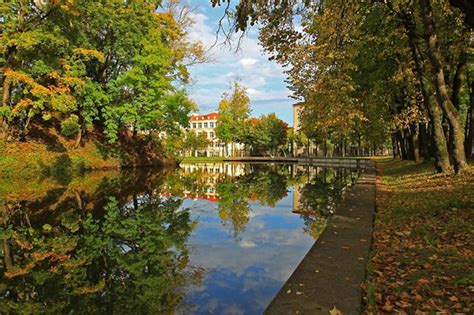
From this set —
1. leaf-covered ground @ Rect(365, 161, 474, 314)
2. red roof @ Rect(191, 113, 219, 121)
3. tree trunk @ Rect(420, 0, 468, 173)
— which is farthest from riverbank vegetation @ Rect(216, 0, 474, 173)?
red roof @ Rect(191, 113, 219, 121)

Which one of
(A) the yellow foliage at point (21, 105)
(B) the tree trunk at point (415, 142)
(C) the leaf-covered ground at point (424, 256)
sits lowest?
(C) the leaf-covered ground at point (424, 256)

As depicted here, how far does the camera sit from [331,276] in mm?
4566

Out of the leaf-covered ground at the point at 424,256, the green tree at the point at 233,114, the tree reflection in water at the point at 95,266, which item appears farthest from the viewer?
the green tree at the point at 233,114

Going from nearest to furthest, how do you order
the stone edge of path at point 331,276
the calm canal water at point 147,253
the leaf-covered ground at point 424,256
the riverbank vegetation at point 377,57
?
the stone edge of path at point 331,276
the leaf-covered ground at point 424,256
the calm canal water at point 147,253
the riverbank vegetation at point 377,57

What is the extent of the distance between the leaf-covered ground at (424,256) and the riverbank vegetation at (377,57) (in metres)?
3.86

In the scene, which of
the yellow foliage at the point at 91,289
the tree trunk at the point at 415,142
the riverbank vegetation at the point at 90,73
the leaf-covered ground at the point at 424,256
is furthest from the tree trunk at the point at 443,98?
the riverbank vegetation at the point at 90,73

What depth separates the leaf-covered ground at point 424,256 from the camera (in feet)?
12.7

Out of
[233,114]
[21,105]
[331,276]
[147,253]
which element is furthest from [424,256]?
[233,114]

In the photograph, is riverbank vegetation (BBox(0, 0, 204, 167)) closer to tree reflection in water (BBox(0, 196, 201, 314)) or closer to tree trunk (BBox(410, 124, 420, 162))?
tree reflection in water (BBox(0, 196, 201, 314))

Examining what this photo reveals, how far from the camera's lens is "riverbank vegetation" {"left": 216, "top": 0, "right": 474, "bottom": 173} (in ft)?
29.6

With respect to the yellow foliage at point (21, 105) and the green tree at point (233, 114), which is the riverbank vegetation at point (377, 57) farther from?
the green tree at point (233, 114)

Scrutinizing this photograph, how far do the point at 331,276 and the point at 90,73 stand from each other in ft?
104

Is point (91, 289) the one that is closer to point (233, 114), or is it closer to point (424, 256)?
point (424, 256)

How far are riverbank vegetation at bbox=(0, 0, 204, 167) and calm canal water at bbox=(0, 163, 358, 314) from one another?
11.8m
